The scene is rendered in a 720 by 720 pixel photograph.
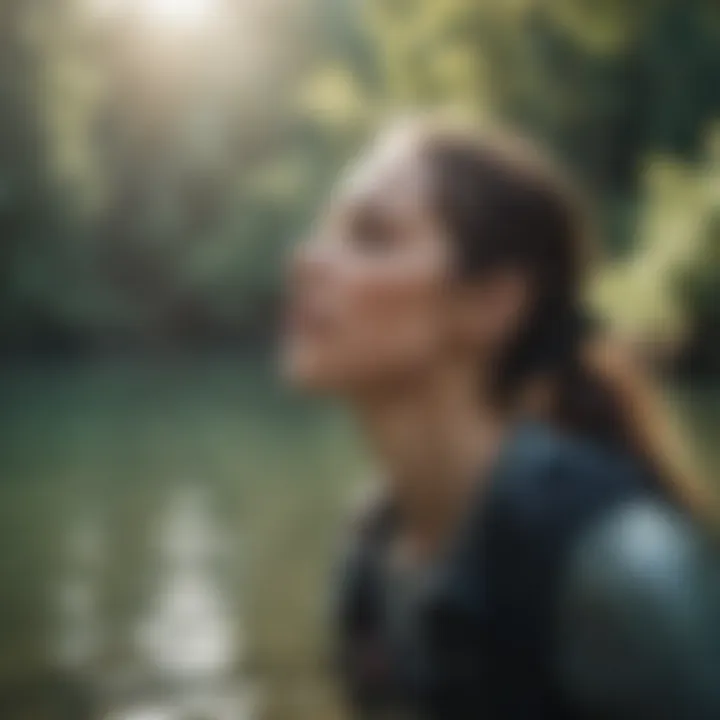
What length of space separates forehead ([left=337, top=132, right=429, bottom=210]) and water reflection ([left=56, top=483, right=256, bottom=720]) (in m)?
0.33

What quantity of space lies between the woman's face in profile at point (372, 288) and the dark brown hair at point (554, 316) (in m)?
0.03

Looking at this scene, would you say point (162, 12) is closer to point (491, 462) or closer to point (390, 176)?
point (390, 176)

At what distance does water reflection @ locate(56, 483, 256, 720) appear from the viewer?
135 centimetres

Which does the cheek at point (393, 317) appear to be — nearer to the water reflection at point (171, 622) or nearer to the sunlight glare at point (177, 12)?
the water reflection at point (171, 622)

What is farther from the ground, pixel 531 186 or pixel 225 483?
pixel 531 186

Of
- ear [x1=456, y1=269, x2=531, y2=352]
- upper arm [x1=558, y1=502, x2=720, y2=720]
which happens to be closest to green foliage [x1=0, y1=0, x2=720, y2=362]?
ear [x1=456, y1=269, x2=531, y2=352]

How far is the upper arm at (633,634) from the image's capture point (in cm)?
129

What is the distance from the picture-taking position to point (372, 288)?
1.40 meters

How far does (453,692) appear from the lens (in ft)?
4.33

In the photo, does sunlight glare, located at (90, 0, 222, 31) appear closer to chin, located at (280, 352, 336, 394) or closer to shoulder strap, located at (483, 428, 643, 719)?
chin, located at (280, 352, 336, 394)

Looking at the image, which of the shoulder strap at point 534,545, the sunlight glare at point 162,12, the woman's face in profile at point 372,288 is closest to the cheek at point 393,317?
the woman's face in profile at point 372,288

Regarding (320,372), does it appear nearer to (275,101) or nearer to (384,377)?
(384,377)

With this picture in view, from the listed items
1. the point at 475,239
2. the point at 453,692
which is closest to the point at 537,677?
the point at 453,692

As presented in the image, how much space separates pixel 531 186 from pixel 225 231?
1.00ft
